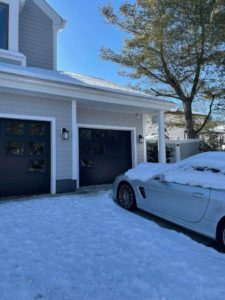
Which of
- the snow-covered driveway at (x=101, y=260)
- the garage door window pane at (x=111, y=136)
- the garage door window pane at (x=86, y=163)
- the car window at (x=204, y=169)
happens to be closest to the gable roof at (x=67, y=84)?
the garage door window pane at (x=111, y=136)

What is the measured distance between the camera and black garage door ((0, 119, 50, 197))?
7.57m

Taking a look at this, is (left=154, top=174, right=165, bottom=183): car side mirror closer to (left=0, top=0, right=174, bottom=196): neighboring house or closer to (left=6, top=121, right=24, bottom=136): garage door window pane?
(left=0, top=0, right=174, bottom=196): neighboring house

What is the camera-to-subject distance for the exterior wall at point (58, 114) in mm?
7777

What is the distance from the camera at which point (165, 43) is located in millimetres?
14250

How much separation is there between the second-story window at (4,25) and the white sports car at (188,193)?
6688 mm

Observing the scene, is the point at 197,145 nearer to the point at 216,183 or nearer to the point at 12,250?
the point at 216,183

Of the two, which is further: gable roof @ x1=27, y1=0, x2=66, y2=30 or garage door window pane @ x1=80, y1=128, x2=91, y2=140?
gable roof @ x1=27, y1=0, x2=66, y2=30

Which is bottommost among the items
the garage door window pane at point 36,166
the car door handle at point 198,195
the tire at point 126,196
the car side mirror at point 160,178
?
the tire at point 126,196

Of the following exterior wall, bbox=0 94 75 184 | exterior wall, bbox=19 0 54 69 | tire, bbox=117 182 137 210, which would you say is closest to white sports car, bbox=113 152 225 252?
tire, bbox=117 182 137 210

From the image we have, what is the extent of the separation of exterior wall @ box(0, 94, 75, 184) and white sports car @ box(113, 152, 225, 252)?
2796 millimetres

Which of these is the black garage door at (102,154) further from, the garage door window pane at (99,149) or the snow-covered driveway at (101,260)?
the snow-covered driveway at (101,260)

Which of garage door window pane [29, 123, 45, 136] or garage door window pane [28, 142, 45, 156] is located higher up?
garage door window pane [29, 123, 45, 136]

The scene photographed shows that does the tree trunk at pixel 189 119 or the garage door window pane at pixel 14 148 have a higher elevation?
the tree trunk at pixel 189 119

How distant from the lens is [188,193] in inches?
179
